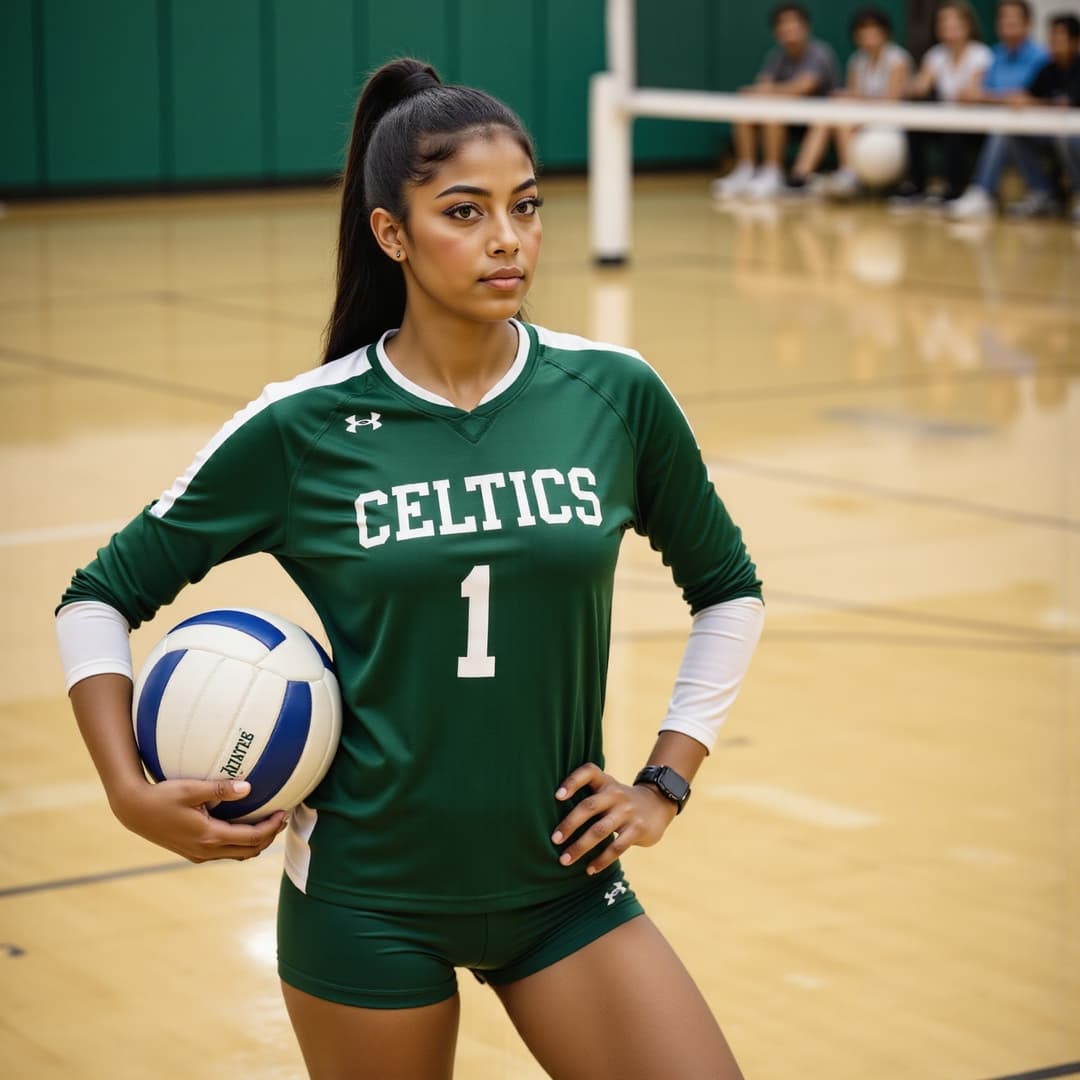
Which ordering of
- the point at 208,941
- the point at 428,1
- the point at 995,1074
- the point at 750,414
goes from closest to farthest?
1. the point at 995,1074
2. the point at 208,941
3. the point at 750,414
4. the point at 428,1

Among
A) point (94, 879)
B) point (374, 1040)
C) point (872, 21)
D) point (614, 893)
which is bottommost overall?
point (94, 879)

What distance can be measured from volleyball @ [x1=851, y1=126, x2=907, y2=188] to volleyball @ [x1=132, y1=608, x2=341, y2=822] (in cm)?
1748

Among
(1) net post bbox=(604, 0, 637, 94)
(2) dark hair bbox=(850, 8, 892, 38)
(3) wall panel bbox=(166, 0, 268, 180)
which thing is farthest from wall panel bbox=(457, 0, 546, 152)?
(1) net post bbox=(604, 0, 637, 94)

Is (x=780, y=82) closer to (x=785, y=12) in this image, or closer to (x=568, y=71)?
(x=785, y=12)

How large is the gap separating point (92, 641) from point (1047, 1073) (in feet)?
6.13

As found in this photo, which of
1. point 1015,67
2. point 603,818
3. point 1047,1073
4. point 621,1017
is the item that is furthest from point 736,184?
point 621,1017

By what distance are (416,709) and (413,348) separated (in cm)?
41

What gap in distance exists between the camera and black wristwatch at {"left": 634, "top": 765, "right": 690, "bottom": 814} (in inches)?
98.6

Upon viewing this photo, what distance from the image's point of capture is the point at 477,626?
230 centimetres

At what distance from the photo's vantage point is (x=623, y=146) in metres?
14.7

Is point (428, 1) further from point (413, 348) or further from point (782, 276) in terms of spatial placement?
point (413, 348)

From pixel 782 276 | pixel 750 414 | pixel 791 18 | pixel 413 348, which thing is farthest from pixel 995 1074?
pixel 791 18

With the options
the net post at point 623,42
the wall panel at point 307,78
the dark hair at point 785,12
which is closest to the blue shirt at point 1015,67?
the dark hair at point 785,12

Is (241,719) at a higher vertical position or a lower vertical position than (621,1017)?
higher
